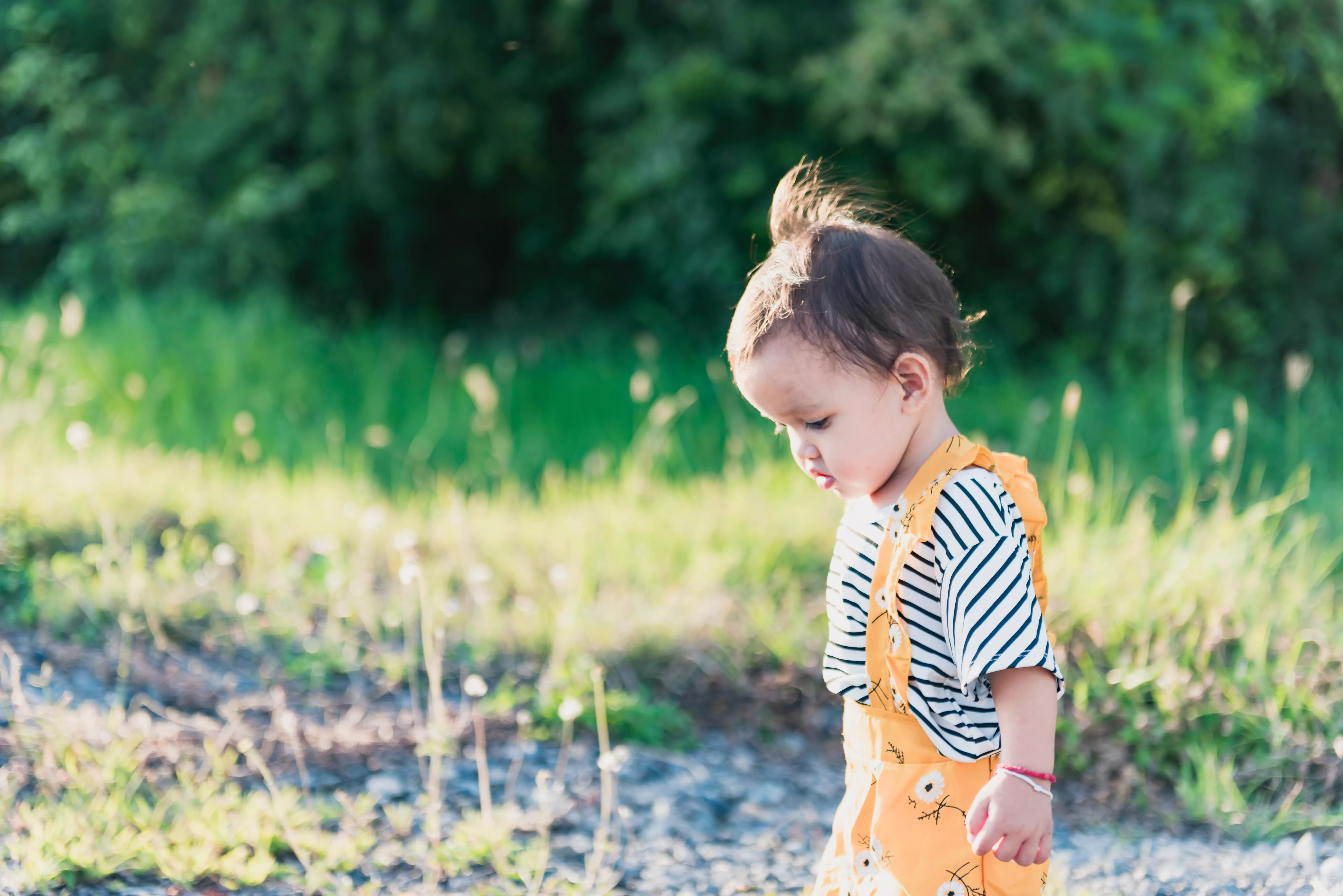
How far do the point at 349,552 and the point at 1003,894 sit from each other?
118 inches

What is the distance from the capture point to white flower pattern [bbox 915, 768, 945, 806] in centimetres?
175

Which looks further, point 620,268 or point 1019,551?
point 620,268

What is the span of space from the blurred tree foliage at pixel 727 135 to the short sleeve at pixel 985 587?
459 cm

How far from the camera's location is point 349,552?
4258mm

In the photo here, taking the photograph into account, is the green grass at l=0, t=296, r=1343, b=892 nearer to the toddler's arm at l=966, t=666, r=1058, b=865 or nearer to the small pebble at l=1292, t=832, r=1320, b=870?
the small pebble at l=1292, t=832, r=1320, b=870

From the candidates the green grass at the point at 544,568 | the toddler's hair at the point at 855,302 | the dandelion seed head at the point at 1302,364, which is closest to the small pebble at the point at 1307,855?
the green grass at the point at 544,568

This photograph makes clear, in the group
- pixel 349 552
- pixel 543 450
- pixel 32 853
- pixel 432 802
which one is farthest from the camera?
pixel 543 450

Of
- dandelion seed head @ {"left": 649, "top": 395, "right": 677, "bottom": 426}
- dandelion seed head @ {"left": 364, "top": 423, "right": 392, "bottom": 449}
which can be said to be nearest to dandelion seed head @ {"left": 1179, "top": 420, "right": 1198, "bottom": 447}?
dandelion seed head @ {"left": 649, "top": 395, "right": 677, "bottom": 426}

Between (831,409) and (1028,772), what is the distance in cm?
57

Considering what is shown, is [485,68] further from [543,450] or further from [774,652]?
[774,652]

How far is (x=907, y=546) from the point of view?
5.63 feet

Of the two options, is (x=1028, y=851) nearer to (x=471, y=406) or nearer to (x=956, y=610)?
(x=956, y=610)

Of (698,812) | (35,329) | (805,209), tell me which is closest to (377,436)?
(35,329)

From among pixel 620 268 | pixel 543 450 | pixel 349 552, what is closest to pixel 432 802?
pixel 349 552
